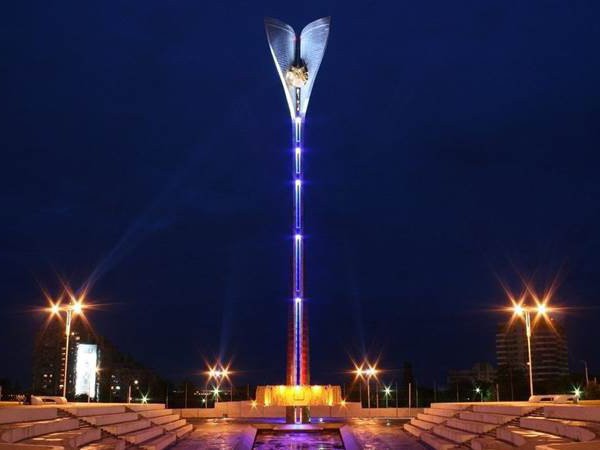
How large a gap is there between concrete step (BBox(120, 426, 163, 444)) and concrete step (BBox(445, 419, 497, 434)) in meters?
10.5

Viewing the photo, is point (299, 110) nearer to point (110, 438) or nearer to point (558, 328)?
point (110, 438)

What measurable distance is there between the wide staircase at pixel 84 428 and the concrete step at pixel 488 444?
9.13 m

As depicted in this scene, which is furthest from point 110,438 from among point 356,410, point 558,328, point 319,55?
point 558,328

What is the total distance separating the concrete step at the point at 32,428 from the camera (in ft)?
47.2

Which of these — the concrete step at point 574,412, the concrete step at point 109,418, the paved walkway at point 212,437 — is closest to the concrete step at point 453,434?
the concrete step at point 574,412

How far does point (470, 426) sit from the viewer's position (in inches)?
891

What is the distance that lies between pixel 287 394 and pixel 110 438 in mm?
23148

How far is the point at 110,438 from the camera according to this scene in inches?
786

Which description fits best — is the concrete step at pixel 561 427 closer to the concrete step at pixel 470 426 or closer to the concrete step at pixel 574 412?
the concrete step at pixel 574 412

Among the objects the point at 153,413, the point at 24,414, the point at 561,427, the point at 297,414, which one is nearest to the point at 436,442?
the point at 561,427

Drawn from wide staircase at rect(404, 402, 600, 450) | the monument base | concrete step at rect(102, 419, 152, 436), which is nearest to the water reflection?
wide staircase at rect(404, 402, 600, 450)

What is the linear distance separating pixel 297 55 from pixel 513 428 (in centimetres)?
3333

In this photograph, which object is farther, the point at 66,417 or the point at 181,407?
the point at 181,407

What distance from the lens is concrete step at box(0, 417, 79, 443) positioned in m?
14.4
